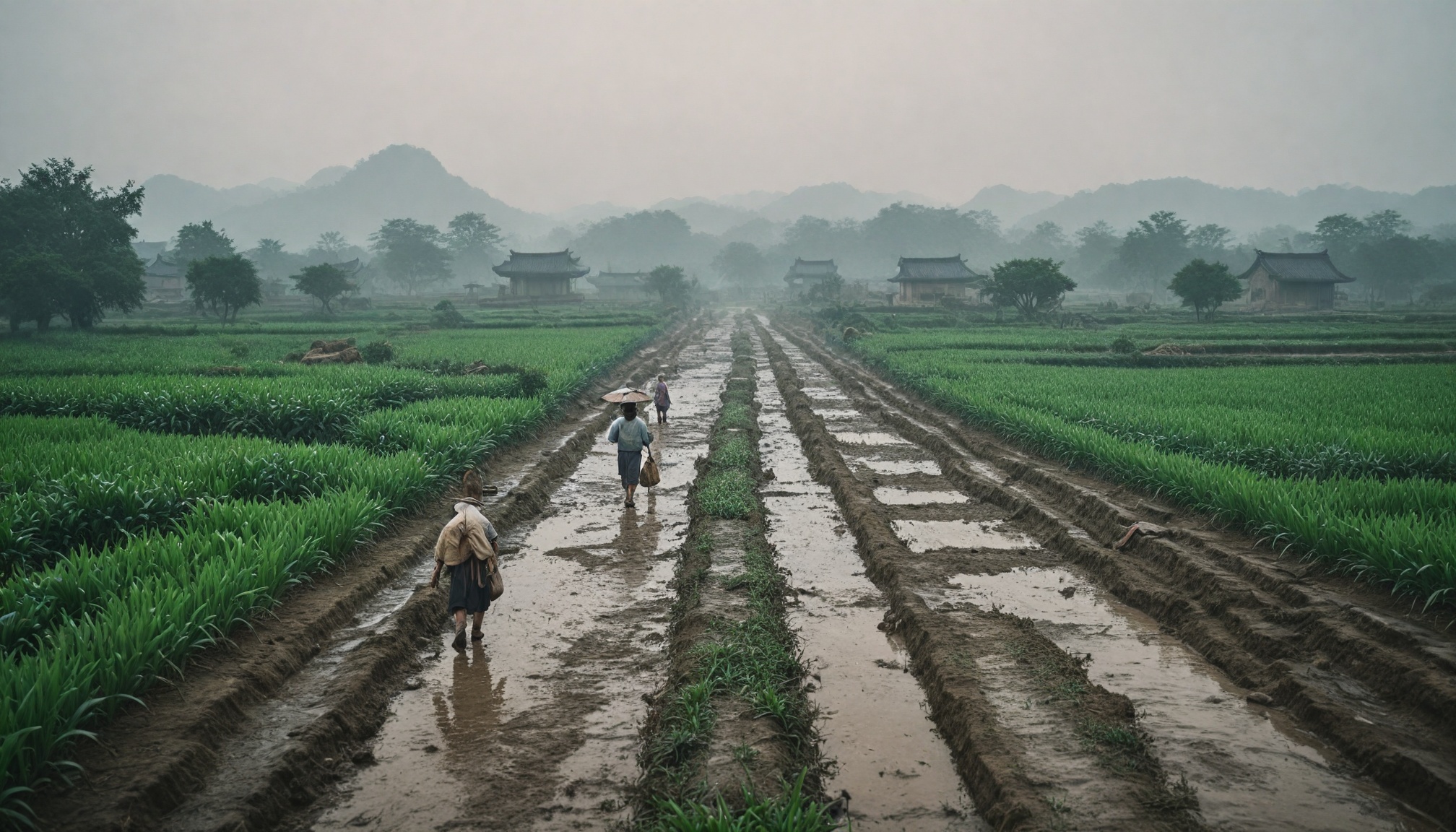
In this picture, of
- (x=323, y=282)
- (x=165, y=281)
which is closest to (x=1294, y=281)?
(x=323, y=282)

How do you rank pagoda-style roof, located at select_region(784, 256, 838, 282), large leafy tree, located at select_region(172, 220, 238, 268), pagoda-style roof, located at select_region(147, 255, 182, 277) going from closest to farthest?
pagoda-style roof, located at select_region(147, 255, 182, 277), large leafy tree, located at select_region(172, 220, 238, 268), pagoda-style roof, located at select_region(784, 256, 838, 282)

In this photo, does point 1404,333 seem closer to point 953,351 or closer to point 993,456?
point 953,351

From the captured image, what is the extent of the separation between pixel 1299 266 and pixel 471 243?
103004 mm

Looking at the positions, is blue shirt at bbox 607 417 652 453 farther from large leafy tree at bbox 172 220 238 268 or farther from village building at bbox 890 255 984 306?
large leafy tree at bbox 172 220 238 268

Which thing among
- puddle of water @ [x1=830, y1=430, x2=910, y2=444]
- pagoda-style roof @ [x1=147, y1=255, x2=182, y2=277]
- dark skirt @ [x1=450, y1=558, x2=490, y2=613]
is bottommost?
puddle of water @ [x1=830, y1=430, x2=910, y2=444]

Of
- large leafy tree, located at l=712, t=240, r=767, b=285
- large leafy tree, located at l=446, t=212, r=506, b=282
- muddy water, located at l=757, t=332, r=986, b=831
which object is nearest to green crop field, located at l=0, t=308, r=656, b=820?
muddy water, located at l=757, t=332, r=986, b=831

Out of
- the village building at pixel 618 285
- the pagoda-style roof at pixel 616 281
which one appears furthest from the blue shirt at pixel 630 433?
the pagoda-style roof at pixel 616 281

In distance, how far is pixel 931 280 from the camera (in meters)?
64.8

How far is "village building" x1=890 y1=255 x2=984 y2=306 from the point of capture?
64.6 m

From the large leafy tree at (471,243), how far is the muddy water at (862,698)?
12001 centimetres

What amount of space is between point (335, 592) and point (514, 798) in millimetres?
3684

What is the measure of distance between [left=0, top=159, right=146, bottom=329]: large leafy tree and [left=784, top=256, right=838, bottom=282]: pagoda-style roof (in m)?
64.6

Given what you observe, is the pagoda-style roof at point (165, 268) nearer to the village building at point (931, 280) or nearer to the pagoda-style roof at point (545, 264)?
the pagoda-style roof at point (545, 264)

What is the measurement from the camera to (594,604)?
7555mm
